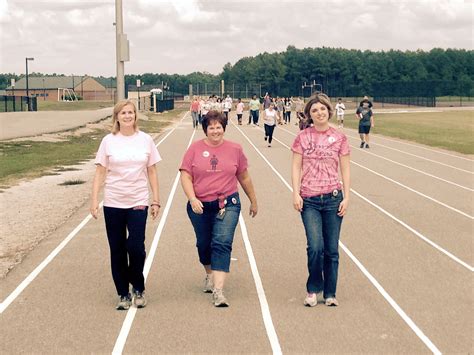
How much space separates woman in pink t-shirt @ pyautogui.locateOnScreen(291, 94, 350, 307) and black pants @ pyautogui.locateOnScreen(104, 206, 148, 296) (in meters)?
1.31

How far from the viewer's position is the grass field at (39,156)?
17.1 meters

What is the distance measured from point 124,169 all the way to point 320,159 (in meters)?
1.61

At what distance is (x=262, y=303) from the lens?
6484mm

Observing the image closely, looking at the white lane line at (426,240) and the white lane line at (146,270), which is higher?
the white lane line at (146,270)

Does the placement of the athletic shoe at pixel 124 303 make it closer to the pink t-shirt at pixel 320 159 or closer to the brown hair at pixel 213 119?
the brown hair at pixel 213 119

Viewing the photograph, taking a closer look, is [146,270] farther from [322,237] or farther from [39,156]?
[39,156]

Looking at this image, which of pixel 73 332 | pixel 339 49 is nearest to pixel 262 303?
pixel 73 332

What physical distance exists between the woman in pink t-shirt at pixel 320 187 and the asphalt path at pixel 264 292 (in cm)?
33

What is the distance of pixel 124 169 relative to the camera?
627cm

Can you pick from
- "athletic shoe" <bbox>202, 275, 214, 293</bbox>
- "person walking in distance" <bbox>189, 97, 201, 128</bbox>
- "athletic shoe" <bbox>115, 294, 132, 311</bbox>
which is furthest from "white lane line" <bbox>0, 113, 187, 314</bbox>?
"person walking in distance" <bbox>189, 97, 201, 128</bbox>

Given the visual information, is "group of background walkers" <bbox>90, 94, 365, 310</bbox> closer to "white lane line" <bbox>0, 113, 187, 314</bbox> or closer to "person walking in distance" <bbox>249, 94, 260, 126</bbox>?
"white lane line" <bbox>0, 113, 187, 314</bbox>

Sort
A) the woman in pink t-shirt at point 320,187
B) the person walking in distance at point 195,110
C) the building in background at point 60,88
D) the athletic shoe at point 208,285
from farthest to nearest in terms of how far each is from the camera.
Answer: the building in background at point 60,88 < the person walking in distance at point 195,110 < the athletic shoe at point 208,285 < the woman in pink t-shirt at point 320,187

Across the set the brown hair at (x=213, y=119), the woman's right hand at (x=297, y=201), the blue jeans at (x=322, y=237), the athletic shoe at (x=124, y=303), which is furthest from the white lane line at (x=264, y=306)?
the brown hair at (x=213, y=119)

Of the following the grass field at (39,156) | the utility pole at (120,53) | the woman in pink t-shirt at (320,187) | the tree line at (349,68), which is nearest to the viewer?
the woman in pink t-shirt at (320,187)
